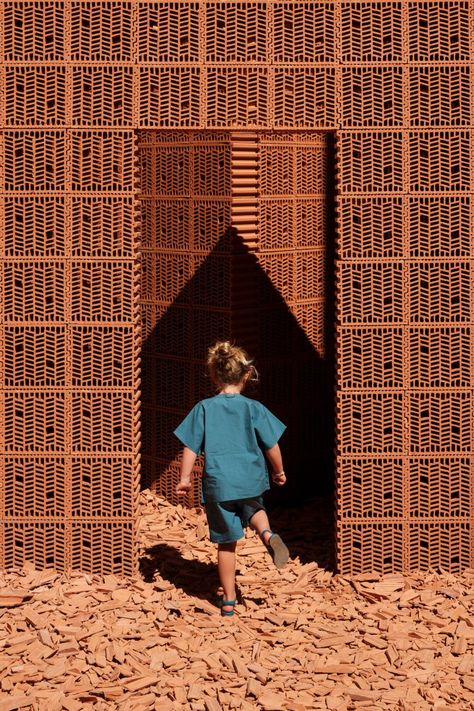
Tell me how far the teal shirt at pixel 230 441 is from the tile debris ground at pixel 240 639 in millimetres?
840

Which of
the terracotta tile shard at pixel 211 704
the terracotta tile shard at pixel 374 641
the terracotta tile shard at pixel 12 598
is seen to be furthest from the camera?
the terracotta tile shard at pixel 12 598

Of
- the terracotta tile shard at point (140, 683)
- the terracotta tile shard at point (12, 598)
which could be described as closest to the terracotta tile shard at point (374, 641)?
the terracotta tile shard at point (140, 683)

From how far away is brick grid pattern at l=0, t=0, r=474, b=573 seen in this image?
7984 millimetres

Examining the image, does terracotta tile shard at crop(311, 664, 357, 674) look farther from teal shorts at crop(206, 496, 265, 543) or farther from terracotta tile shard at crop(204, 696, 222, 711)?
teal shorts at crop(206, 496, 265, 543)

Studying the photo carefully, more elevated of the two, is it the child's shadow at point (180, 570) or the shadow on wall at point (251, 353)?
the shadow on wall at point (251, 353)

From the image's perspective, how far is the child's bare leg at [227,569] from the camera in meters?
7.70

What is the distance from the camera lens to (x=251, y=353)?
406 inches

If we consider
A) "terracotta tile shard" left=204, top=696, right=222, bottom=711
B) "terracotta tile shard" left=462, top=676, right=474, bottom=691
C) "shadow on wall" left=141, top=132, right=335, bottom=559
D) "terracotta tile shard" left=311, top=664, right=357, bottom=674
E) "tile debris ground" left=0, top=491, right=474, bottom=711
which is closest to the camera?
"terracotta tile shard" left=204, top=696, right=222, bottom=711

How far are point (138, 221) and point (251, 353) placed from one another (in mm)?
2360

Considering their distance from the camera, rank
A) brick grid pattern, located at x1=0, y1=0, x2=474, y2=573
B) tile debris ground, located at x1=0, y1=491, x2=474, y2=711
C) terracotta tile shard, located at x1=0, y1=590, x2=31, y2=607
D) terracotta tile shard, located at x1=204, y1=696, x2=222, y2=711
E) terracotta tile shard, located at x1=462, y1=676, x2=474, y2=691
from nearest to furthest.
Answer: terracotta tile shard, located at x1=204, y1=696, x2=222, y2=711 → tile debris ground, located at x1=0, y1=491, x2=474, y2=711 → terracotta tile shard, located at x1=462, y1=676, x2=474, y2=691 → terracotta tile shard, located at x1=0, y1=590, x2=31, y2=607 → brick grid pattern, located at x1=0, y1=0, x2=474, y2=573

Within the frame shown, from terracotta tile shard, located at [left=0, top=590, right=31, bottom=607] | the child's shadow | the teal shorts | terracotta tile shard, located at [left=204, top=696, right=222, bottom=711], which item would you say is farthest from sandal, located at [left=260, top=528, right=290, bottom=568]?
terracotta tile shard, located at [left=0, top=590, right=31, bottom=607]

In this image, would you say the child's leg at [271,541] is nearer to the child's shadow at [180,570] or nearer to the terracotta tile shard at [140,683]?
the child's shadow at [180,570]

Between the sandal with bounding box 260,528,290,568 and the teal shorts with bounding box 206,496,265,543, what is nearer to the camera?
the sandal with bounding box 260,528,290,568

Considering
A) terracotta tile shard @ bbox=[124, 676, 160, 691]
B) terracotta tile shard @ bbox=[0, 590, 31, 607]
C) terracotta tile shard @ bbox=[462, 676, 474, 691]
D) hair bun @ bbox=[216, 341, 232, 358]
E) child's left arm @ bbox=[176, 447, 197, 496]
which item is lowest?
terracotta tile shard @ bbox=[462, 676, 474, 691]
